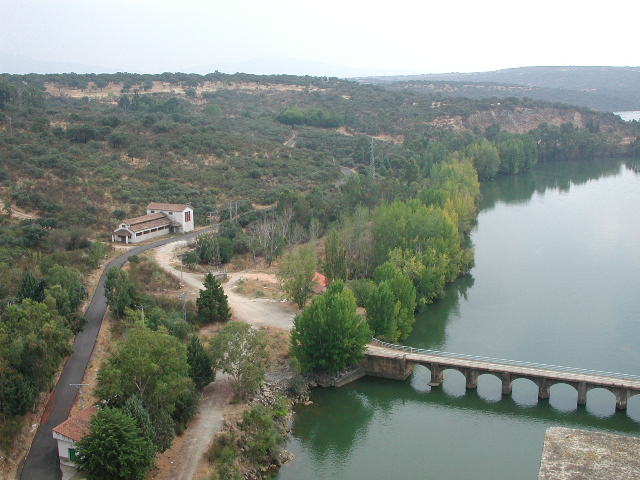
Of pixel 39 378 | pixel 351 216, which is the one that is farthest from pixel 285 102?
pixel 39 378

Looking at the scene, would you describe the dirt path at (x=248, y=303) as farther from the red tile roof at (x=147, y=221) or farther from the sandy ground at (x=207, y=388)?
the red tile roof at (x=147, y=221)

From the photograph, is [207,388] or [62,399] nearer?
[62,399]

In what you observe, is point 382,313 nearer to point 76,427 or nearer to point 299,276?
point 299,276

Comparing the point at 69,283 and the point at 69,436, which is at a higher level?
the point at 69,283

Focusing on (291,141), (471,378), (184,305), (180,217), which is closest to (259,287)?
(184,305)

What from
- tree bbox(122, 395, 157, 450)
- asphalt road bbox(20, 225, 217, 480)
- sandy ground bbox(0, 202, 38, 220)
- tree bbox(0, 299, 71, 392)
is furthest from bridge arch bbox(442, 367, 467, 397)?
sandy ground bbox(0, 202, 38, 220)

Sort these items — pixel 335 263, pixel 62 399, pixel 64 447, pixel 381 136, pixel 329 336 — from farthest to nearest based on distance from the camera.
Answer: pixel 381 136 → pixel 335 263 → pixel 329 336 → pixel 62 399 → pixel 64 447

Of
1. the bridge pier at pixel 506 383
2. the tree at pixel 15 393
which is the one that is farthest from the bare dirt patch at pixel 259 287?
the tree at pixel 15 393

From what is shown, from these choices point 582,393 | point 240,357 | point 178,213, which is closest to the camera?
point 240,357
